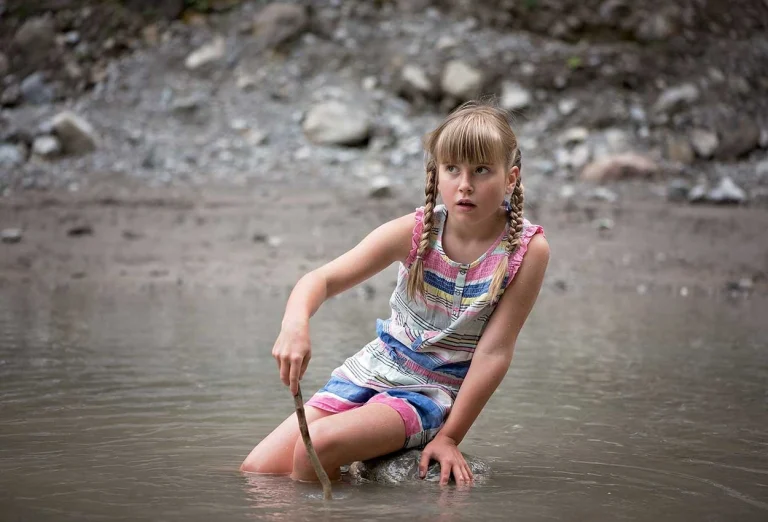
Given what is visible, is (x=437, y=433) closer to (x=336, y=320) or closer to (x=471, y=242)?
(x=471, y=242)

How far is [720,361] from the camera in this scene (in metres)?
4.32

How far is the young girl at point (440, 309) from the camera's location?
256 cm

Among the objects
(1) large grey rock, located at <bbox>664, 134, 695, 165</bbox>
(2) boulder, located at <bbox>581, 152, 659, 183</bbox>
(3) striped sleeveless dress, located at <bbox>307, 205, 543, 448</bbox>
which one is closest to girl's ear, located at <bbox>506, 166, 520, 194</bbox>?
(3) striped sleeveless dress, located at <bbox>307, 205, 543, 448</bbox>

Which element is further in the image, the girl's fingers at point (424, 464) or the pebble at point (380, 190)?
the pebble at point (380, 190)

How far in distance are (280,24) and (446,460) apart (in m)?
8.89

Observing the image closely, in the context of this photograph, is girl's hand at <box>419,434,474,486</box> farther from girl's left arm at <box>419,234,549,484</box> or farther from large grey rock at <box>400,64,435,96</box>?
large grey rock at <box>400,64,435,96</box>

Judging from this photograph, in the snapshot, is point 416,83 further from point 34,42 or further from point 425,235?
point 425,235

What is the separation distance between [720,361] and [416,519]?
8.25 ft

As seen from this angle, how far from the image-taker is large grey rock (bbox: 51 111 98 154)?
912 centimetres

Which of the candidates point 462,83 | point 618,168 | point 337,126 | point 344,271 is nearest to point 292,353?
point 344,271

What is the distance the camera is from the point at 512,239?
266 cm

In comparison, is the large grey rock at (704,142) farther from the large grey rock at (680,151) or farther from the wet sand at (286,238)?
the wet sand at (286,238)

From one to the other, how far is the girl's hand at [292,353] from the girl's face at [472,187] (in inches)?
21.6

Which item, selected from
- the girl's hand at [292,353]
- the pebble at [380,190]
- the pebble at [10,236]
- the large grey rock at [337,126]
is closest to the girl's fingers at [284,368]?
the girl's hand at [292,353]
